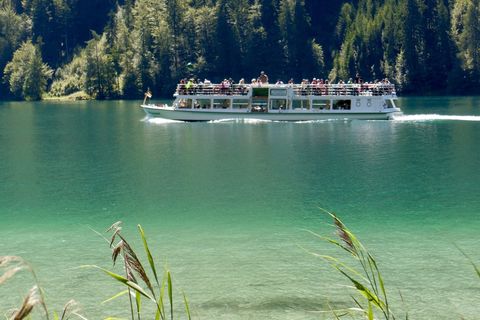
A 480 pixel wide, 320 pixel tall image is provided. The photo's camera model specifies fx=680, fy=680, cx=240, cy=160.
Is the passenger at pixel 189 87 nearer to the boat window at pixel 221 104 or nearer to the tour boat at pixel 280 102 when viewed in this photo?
the tour boat at pixel 280 102

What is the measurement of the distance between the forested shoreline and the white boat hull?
2660 inches

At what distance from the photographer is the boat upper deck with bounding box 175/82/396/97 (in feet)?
248

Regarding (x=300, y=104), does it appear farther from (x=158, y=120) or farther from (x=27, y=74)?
(x=27, y=74)

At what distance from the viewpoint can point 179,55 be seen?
497ft

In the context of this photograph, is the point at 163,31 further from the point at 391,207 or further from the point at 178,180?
the point at 391,207

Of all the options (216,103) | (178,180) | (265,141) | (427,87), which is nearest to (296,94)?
(216,103)

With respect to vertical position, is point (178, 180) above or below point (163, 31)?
below

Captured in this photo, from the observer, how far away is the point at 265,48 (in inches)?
6196

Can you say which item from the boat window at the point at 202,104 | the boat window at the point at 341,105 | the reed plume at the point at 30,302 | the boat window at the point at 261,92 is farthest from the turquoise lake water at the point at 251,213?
the boat window at the point at 202,104

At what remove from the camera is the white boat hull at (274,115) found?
75562mm

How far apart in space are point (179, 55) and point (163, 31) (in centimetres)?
669

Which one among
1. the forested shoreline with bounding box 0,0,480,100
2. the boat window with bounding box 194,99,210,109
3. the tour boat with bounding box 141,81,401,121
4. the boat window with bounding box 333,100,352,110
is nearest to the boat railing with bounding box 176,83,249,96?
the tour boat with bounding box 141,81,401,121

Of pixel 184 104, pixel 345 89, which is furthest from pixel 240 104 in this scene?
pixel 345 89

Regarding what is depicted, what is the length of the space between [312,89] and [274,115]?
5.16 meters
